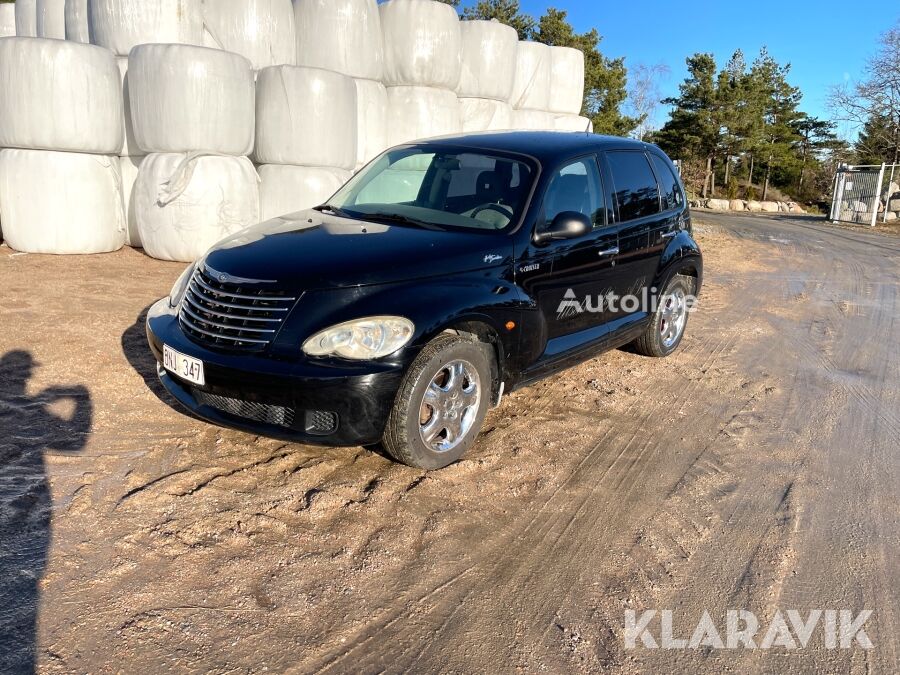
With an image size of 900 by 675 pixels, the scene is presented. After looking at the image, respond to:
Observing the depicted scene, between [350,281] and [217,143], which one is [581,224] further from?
[217,143]

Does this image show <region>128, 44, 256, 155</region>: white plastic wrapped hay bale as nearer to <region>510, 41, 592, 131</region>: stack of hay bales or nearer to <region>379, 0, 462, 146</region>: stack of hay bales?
<region>379, 0, 462, 146</region>: stack of hay bales

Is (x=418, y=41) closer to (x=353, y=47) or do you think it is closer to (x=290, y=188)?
(x=353, y=47)

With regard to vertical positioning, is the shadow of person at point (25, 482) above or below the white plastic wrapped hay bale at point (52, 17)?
below

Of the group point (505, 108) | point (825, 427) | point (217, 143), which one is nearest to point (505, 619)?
point (825, 427)

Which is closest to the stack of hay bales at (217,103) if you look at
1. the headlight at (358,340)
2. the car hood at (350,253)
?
the car hood at (350,253)

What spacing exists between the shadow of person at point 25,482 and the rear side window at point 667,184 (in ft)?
14.5

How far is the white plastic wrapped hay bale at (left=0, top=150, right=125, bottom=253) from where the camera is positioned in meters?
8.66

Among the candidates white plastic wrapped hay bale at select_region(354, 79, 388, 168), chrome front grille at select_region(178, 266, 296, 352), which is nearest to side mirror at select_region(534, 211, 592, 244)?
chrome front grille at select_region(178, 266, 296, 352)

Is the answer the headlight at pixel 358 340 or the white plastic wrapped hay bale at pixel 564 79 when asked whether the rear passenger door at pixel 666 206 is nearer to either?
the headlight at pixel 358 340

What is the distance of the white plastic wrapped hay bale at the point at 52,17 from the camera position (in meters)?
10.9

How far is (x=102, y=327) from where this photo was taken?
5906mm

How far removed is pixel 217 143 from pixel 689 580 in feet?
25.9

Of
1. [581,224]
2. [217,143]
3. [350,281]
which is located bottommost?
[350,281]

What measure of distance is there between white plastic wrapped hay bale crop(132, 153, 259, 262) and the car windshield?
14.2 ft
